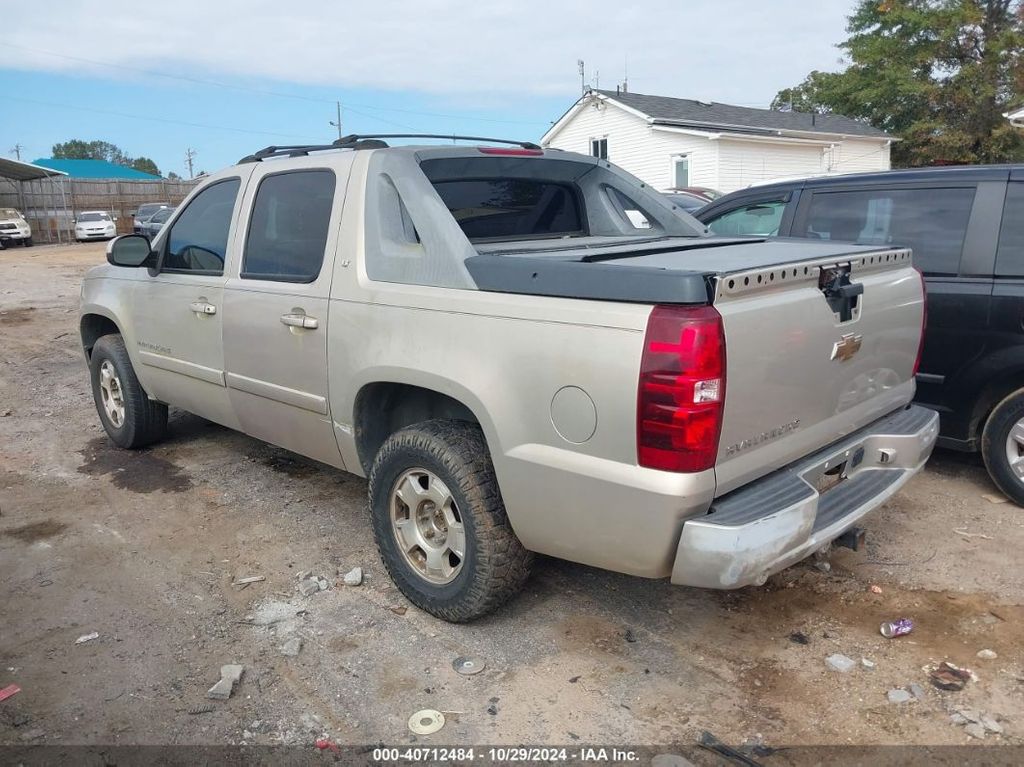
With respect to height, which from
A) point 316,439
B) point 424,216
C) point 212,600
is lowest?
point 212,600

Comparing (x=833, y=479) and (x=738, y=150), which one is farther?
(x=738, y=150)

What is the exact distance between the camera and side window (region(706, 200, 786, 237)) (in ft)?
18.8

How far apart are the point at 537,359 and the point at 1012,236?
10.3 ft

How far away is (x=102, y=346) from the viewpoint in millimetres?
5652

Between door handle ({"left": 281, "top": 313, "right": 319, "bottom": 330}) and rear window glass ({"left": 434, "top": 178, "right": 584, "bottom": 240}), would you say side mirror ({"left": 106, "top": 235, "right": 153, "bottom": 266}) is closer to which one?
door handle ({"left": 281, "top": 313, "right": 319, "bottom": 330})

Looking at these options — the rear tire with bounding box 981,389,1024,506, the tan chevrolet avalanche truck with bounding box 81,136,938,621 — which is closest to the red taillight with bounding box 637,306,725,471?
the tan chevrolet avalanche truck with bounding box 81,136,938,621

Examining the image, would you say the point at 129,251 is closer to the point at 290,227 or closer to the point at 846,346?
the point at 290,227

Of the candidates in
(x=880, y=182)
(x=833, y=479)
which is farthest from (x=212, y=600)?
(x=880, y=182)

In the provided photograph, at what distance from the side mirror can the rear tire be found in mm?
4952

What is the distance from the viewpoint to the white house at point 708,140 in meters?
25.7

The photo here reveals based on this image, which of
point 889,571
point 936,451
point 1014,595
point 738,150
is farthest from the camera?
point 738,150

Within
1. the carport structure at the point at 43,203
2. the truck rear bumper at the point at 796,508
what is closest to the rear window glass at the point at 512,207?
the truck rear bumper at the point at 796,508

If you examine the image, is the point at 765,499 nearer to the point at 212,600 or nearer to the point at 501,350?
the point at 501,350

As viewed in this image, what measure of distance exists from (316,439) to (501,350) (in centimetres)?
148
